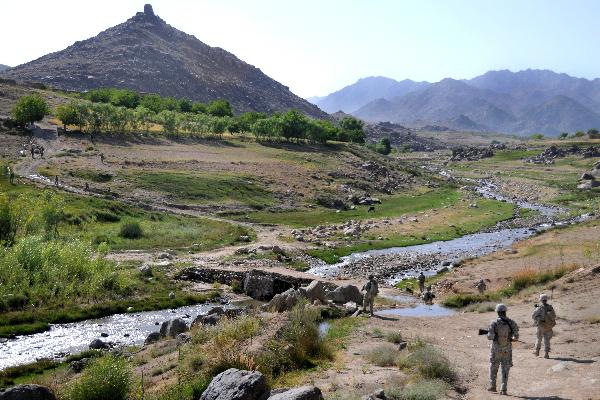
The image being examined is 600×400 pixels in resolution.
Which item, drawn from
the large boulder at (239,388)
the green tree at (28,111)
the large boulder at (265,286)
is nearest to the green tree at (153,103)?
the green tree at (28,111)

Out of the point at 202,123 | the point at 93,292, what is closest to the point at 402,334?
the point at 93,292

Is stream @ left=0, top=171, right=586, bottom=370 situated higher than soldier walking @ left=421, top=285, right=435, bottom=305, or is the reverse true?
soldier walking @ left=421, top=285, right=435, bottom=305

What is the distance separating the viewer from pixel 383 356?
2327 centimetres

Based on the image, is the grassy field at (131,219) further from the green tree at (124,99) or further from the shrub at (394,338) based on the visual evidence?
the green tree at (124,99)

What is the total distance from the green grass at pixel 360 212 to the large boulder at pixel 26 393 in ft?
208

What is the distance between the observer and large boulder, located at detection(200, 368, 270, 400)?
1645 cm

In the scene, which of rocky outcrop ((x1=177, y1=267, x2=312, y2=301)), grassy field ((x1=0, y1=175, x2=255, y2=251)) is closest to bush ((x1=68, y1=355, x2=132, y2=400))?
rocky outcrop ((x1=177, y1=267, x2=312, y2=301))

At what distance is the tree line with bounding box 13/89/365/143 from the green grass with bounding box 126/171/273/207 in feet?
117

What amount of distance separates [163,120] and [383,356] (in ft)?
400

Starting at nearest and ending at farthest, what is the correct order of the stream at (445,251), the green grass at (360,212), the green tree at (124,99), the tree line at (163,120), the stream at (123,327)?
the stream at (123,327), the stream at (445,251), the green grass at (360,212), the tree line at (163,120), the green tree at (124,99)

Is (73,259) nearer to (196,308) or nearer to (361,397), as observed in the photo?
(196,308)

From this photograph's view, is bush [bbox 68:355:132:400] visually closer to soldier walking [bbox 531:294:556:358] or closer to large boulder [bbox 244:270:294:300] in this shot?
soldier walking [bbox 531:294:556:358]

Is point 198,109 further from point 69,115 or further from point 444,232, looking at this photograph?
point 444,232

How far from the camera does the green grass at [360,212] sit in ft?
279
